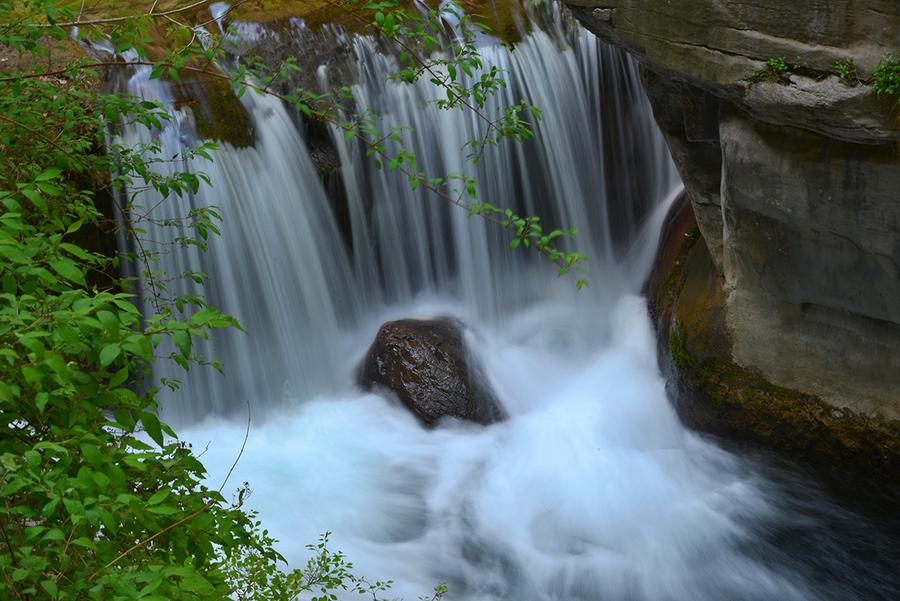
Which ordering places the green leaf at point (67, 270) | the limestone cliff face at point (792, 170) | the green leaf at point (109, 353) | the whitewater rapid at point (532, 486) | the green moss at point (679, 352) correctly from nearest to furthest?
1. the green leaf at point (109, 353)
2. the green leaf at point (67, 270)
3. the limestone cliff face at point (792, 170)
4. the whitewater rapid at point (532, 486)
5. the green moss at point (679, 352)

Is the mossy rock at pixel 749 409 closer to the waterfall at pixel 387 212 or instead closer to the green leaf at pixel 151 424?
the waterfall at pixel 387 212

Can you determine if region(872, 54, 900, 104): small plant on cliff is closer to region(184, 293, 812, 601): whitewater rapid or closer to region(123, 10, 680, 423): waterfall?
region(184, 293, 812, 601): whitewater rapid

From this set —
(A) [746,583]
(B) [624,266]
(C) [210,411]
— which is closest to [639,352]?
(B) [624,266]

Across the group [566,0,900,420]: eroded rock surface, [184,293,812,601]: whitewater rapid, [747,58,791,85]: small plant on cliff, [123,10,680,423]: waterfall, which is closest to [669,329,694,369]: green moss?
[566,0,900,420]: eroded rock surface

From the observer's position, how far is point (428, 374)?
7609 mm

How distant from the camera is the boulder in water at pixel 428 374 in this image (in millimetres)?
7523

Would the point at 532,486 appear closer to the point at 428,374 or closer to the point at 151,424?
the point at 428,374

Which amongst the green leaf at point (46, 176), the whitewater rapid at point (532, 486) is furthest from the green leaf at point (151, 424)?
the whitewater rapid at point (532, 486)

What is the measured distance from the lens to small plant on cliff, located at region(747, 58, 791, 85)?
4996mm

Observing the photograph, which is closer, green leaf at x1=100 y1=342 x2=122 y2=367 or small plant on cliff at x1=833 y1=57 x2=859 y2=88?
green leaf at x1=100 y1=342 x2=122 y2=367

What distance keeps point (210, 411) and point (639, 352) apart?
3838mm

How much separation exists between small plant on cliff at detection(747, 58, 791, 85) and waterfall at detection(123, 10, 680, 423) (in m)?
3.85

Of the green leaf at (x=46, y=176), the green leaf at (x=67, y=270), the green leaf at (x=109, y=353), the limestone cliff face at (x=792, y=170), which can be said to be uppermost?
the green leaf at (x=46, y=176)

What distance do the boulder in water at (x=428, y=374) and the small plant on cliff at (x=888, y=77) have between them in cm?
404
